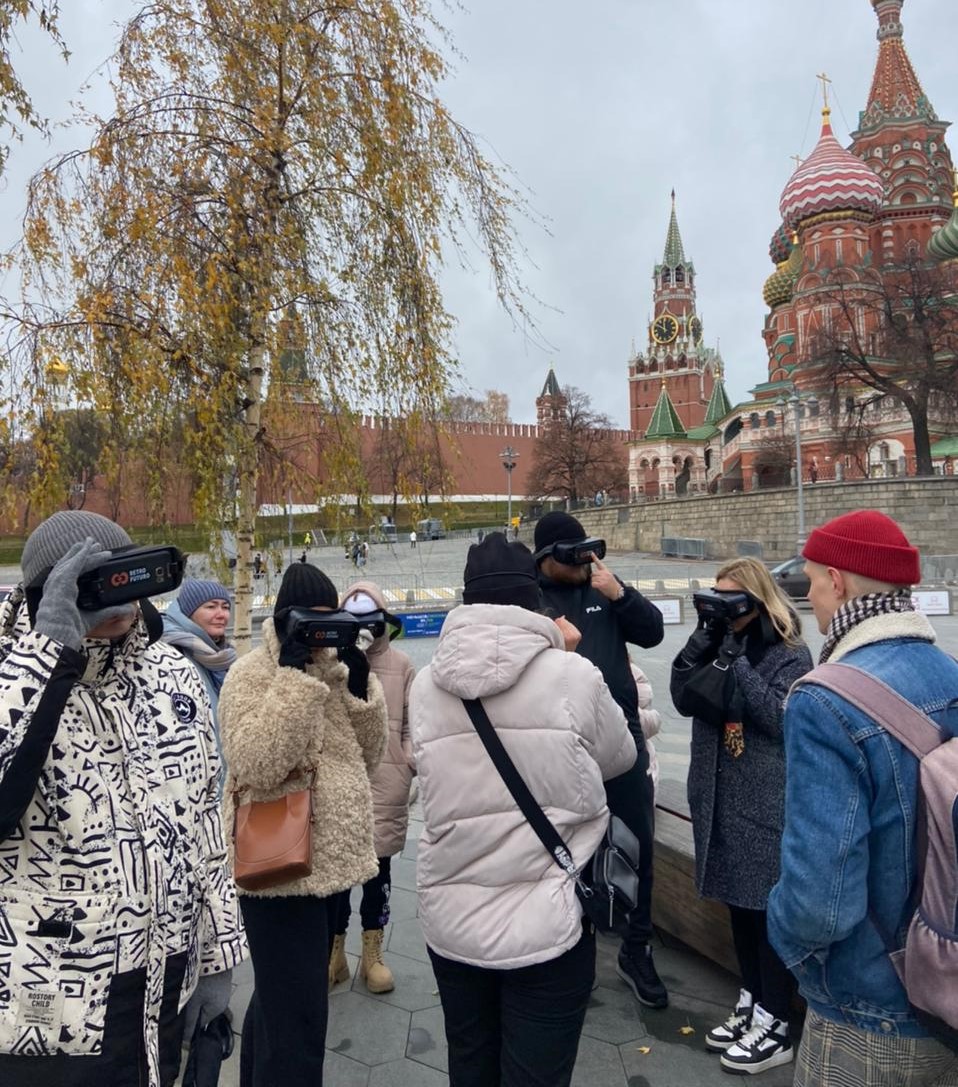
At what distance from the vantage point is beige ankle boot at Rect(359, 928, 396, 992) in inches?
138

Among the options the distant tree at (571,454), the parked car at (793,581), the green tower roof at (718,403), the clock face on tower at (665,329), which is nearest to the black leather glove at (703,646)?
the parked car at (793,581)

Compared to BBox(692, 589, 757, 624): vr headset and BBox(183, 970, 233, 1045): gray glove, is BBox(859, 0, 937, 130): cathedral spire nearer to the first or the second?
BBox(692, 589, 757, 624): vr headset

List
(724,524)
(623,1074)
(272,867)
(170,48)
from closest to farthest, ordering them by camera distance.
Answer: (272,867) < (623,1074) < (170,48) < (724,524)

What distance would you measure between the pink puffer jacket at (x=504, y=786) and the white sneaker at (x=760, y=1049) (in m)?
1.30

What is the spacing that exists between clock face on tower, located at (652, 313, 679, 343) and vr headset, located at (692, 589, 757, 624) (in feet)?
306

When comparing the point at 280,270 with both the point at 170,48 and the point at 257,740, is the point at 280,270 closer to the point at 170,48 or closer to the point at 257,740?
the point at 170,48

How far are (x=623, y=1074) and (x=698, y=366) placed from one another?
92748mm

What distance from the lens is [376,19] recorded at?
4.64m

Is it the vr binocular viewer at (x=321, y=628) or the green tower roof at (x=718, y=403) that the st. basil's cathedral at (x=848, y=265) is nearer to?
the green tower roof at (x=718, y=403)

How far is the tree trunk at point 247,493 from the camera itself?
4719 millimetres

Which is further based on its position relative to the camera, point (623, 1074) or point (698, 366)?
point (698, 366)

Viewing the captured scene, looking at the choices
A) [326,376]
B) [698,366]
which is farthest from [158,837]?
[698,366]

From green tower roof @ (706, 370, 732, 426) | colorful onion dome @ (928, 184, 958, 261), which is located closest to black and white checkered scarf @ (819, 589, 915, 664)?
colorful onion dome @ (928, 184, 958, 261)

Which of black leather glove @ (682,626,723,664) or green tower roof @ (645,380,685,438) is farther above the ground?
green tower roof @ (645,380,685,438)
